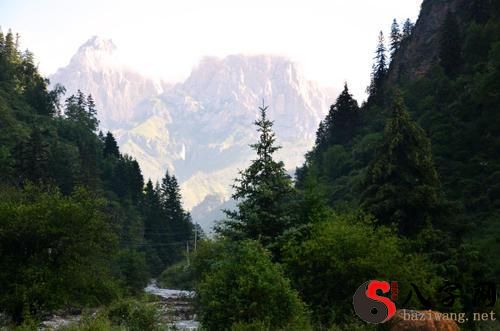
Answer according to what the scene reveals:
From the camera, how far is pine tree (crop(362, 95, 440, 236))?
34.1m

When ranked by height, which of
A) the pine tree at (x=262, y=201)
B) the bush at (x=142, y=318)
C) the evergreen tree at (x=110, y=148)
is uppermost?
the evergreen tree at (x=110, y=148)

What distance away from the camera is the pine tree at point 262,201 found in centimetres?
2792

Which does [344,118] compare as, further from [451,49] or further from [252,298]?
[252,298]

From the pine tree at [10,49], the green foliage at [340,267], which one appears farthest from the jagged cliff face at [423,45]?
the pine tree at [10,49]

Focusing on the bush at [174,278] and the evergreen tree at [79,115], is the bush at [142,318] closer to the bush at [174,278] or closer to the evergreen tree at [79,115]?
the bush at [174,278]

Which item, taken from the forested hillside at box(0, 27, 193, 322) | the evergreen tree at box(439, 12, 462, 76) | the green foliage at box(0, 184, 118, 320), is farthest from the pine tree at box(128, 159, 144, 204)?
the green foliage at box(0, 184, 118, 320)

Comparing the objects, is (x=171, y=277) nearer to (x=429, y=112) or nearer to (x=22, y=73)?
(x=429, y=112)

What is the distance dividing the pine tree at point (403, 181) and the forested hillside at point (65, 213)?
17.7 meters

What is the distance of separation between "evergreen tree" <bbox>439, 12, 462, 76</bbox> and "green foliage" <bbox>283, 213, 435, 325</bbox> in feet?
199

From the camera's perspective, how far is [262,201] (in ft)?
94.6

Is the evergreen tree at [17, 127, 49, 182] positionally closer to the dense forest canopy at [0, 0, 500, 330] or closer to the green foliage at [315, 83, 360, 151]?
the dense forest canopy at [0, 0, 500, 330]

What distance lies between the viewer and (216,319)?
21203 mm

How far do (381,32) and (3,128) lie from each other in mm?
82001

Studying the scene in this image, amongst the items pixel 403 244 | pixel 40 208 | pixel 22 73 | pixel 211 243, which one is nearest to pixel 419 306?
pixel 403 244
